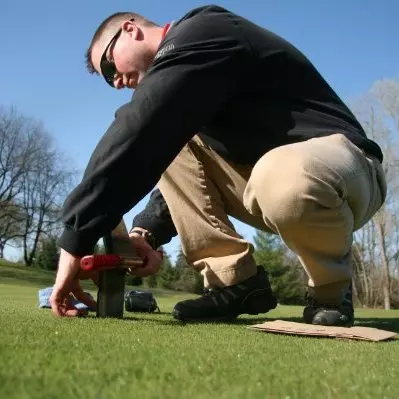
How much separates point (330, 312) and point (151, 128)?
95 cm

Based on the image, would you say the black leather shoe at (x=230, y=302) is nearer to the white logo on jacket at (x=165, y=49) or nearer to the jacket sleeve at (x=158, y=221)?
the jacket sleeve at (x=158, y=221)

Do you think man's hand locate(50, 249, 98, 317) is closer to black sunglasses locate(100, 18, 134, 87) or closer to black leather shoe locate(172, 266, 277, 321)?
black leather shoe locate(172, 266, 277, 321)

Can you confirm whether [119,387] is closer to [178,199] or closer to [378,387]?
[378,387]

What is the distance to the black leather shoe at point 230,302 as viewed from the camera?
2.17 metres

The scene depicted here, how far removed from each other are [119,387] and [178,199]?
1826 mm

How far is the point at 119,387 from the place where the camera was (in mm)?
692

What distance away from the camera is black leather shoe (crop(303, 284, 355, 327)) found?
196 cm

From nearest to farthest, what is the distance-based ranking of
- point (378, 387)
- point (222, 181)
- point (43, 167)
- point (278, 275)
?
point (378, 387) < point (222, 181) < point (278, 275) < point (43, 167)

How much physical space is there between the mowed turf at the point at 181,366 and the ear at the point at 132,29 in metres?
1.33

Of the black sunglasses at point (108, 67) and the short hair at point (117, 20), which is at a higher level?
the short hair at point (117, 20)

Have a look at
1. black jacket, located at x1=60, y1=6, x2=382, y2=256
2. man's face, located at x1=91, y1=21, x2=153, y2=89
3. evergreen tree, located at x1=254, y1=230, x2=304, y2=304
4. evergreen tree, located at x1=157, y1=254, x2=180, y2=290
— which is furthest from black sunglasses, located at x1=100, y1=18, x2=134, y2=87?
evergreen tree, located at x1=157, y1=254, x2=180, y2=290

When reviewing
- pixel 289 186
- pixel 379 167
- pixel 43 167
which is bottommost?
pixel 289 186

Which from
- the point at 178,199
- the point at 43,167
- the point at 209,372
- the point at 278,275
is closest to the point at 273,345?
the point at 209,372

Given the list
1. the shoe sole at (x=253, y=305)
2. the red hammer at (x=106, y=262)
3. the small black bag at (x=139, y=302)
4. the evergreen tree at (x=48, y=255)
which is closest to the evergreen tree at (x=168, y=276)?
the evergreen tree at (x=48, y=255)
